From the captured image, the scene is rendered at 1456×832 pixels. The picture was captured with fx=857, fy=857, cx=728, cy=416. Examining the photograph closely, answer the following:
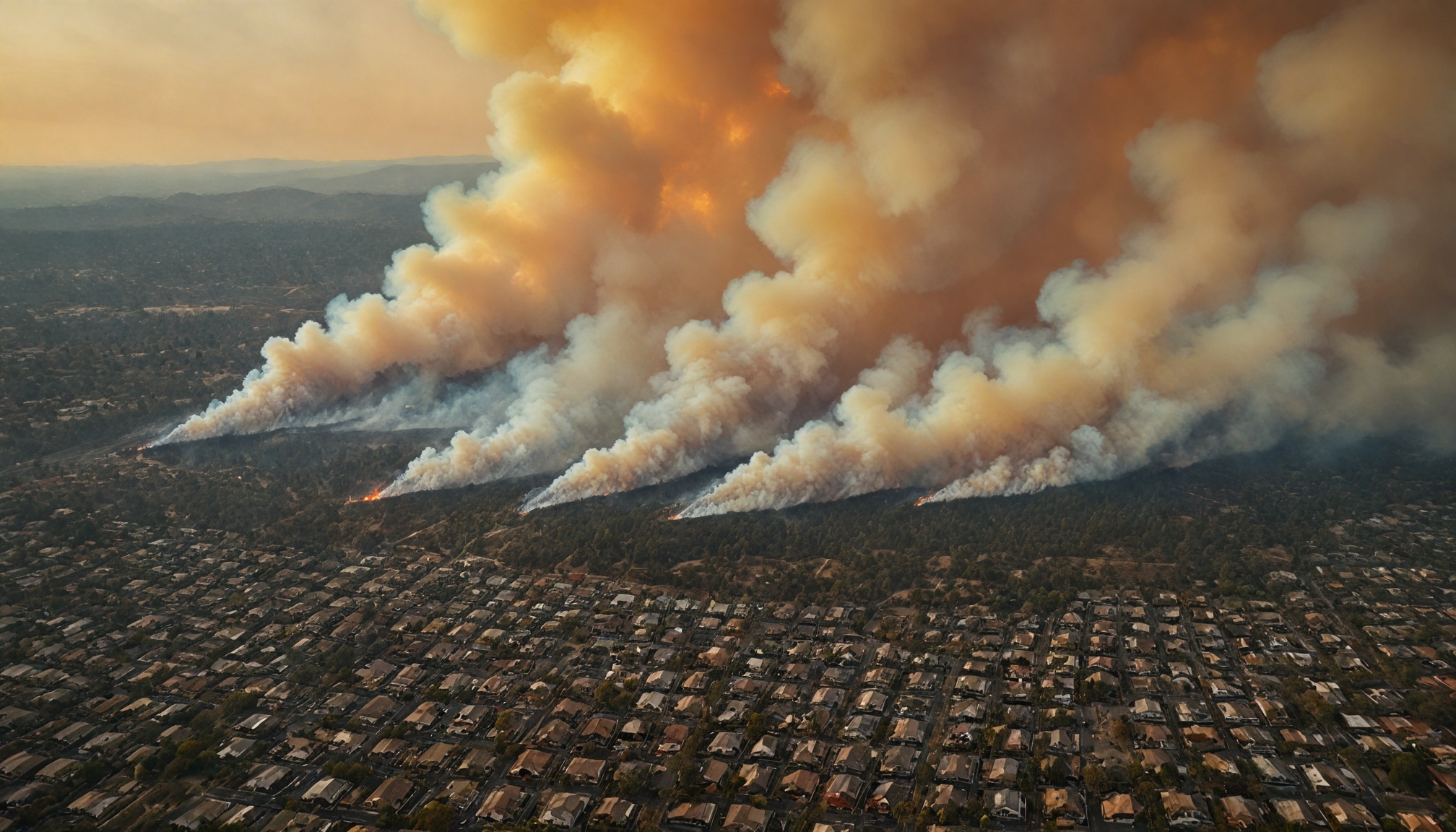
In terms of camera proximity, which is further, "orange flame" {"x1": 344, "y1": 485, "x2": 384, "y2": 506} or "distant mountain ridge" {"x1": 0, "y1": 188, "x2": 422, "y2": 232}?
"distant mountain ridge" {"x1": 0, "y1": 188, "x2": 422, "y2": 232}

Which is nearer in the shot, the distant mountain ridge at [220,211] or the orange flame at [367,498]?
the orange flame at [367,498]

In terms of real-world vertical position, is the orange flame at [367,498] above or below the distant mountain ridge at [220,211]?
below

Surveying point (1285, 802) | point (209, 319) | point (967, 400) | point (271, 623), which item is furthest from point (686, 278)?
point (209, 319)

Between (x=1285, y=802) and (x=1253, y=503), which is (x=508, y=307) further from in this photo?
(x=1285, y=802)

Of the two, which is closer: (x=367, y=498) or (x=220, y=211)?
(x=367, y=498)

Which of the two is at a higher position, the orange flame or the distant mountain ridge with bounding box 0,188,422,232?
the distant mountain ridge with bounding box 0,188,422,232

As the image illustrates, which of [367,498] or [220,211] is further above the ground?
[220,211]

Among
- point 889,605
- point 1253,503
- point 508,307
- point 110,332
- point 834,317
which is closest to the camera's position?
point 889,605

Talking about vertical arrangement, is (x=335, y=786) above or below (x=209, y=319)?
below
